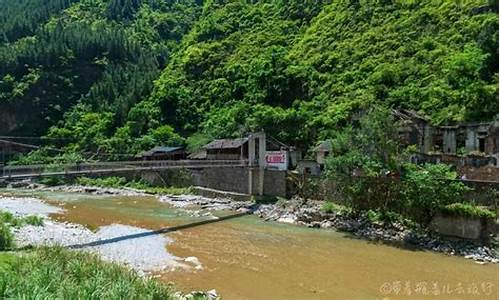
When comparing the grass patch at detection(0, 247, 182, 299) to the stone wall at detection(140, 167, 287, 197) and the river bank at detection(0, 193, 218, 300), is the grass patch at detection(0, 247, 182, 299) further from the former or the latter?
the stone wall at detection(140, 167, 287, 197)

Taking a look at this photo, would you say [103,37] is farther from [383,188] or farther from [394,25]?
[383,188]

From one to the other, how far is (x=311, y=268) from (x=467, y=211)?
672 centimetres

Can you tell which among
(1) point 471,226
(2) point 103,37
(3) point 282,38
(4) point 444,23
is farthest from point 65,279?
(2) point 103,37

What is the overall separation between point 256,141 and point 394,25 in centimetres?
2586

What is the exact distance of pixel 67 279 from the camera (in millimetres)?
8172

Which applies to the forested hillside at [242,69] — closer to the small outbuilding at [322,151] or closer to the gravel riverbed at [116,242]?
the small outbuilding at [322,151]

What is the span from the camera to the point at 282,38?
6106 centimetres

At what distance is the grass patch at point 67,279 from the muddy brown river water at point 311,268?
3.05 m

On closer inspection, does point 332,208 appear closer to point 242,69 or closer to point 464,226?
point 464,226

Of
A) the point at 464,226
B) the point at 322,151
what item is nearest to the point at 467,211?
the point at 464,226

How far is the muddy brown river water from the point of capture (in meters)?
11.9

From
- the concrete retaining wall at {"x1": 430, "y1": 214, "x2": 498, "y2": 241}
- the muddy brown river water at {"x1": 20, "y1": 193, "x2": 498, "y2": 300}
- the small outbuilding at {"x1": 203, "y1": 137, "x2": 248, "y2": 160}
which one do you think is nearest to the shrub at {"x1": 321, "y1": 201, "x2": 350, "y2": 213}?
the muddy brown river water at {"x1": 20, "y1": 193, "x2": 498, "y2": 300}

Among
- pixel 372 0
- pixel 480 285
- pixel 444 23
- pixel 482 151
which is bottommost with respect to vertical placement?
pixel 480 285

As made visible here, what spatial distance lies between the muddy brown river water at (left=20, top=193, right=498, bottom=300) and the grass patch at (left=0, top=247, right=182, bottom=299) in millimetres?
3049
